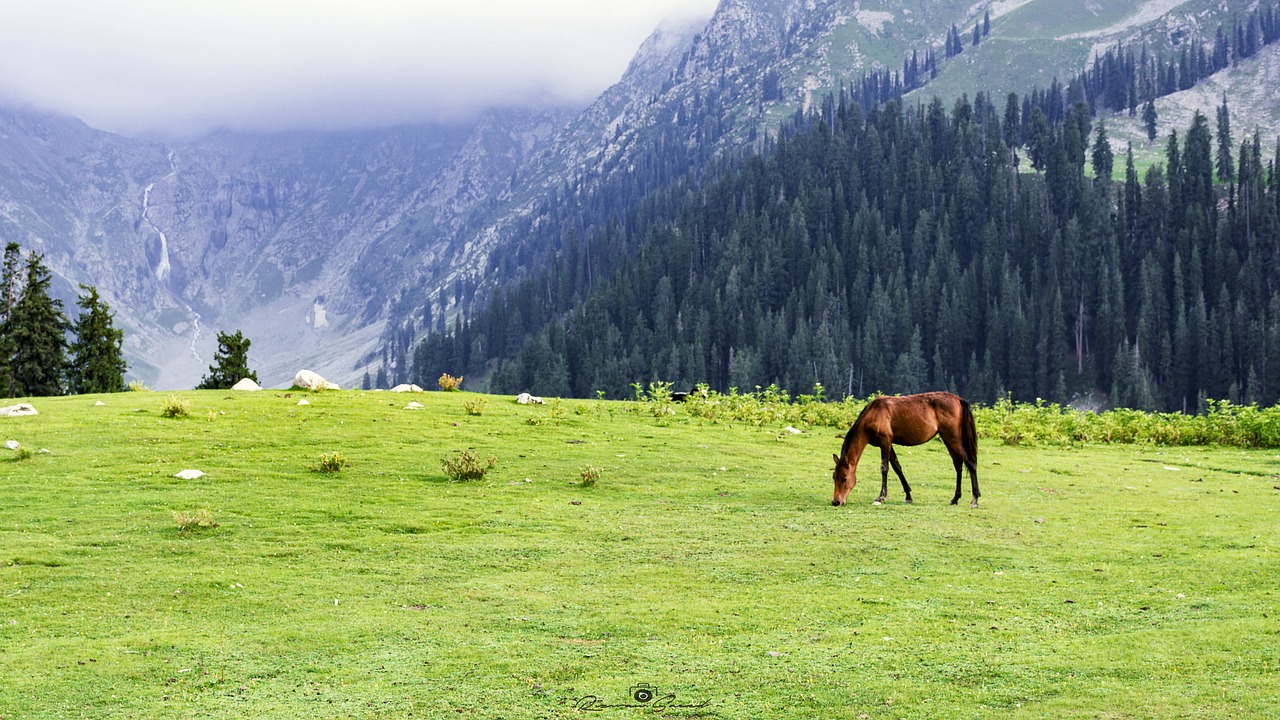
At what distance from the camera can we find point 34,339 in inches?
2785

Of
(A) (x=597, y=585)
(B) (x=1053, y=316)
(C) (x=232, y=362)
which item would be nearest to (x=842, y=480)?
(A) (x=597, y=585)

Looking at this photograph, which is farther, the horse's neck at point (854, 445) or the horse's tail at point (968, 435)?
the horse's neck at point (854, 445)

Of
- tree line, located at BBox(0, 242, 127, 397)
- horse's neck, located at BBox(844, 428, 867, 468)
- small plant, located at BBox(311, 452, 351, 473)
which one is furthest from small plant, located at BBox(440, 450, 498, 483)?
tree line, located at BBox(0, 242, 127, 397)

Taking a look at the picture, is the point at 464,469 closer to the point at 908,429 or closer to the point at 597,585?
the point at 597,585

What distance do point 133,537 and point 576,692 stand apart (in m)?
12.6

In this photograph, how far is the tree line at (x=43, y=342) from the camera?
7019 centimetres

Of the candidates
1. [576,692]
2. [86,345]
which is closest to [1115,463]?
→ [576,692]

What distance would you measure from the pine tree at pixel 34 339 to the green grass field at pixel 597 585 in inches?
1767

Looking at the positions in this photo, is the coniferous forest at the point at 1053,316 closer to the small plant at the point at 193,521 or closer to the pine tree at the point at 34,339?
the pine tree at the point at 34,339

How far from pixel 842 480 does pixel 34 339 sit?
66.9 meters

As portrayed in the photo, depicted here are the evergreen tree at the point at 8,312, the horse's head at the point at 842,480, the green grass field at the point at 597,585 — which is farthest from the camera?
the evergreen tree at the point at 8,312

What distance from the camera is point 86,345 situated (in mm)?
73688

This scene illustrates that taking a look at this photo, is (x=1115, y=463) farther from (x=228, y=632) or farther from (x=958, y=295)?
(x=958, y=295)

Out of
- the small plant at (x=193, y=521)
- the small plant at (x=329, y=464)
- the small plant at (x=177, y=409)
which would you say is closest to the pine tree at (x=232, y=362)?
the small plant at (x=177, y=409)
